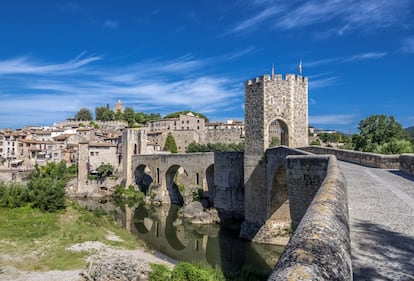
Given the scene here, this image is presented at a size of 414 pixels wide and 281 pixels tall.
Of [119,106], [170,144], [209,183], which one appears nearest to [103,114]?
[119,106]

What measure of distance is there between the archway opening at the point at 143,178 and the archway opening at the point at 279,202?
28835 mm

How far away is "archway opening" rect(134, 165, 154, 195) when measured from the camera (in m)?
46.1

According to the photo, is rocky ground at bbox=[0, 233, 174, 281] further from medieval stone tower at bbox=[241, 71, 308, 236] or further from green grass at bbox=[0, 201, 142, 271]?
medieval stone tower at bbox=[241, 71, 308, 236]

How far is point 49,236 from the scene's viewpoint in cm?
1928

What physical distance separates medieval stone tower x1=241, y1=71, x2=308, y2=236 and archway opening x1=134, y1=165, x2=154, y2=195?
87.8 ft

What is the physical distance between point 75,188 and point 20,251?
99.1 feet

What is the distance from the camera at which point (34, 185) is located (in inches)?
1099

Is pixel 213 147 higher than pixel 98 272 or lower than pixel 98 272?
higher

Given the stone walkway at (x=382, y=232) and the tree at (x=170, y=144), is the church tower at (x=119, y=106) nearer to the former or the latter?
the tree at (x=170, y=144)

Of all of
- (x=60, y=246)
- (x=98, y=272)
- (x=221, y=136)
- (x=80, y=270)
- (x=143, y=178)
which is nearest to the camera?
(x=98, y=272)

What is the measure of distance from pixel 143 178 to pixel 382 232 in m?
44.8

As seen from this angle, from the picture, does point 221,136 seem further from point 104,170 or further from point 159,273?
point 159,273

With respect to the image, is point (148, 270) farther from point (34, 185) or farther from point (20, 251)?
point (34, 185)

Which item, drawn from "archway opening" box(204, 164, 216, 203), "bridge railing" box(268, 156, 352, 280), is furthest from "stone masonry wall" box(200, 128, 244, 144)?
"bridge railing" box(268, 156, 352, 280)
